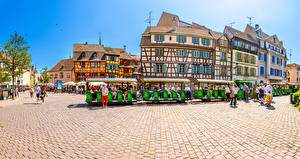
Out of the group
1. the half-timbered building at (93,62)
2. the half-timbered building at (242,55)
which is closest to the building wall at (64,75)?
the half-timbered building at (93,62)

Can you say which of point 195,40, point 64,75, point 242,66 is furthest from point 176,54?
point 64,75

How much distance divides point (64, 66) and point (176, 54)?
1601 inches

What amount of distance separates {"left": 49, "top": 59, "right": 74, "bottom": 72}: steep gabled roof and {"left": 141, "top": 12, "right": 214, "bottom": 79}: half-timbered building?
108 ft

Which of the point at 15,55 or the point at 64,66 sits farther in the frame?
the point at 64,66

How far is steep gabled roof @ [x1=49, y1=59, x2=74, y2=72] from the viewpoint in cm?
5267

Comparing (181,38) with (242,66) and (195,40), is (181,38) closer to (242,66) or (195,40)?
(195,40)

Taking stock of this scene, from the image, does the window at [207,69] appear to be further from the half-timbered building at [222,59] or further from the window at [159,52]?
the window at [159,52]

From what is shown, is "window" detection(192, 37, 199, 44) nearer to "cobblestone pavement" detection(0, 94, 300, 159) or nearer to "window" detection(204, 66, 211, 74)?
"window" detection(204, 66, 211, 74)

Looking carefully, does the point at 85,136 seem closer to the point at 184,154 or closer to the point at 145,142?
the point at 145,142

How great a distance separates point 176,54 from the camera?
94.2 ft

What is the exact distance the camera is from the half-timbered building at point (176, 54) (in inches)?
1105

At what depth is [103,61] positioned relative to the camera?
4369 cm

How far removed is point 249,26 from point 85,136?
154ft

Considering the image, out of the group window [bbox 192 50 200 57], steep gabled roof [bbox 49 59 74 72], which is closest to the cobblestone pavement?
window [bbox 192 50 200 57]
